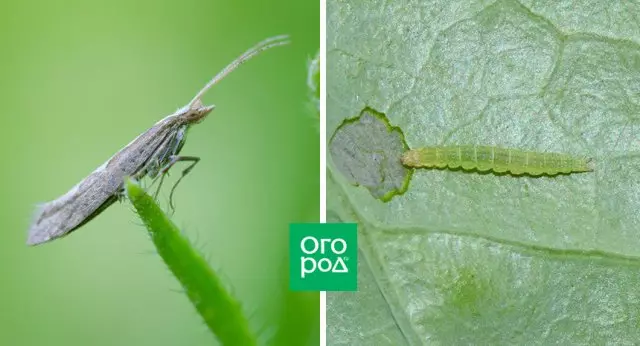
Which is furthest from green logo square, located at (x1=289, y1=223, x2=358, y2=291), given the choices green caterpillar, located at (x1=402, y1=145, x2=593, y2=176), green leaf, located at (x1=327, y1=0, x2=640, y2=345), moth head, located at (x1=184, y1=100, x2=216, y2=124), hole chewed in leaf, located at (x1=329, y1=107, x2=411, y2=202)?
moth head, located at (x1=184, y1=100, x2=216, y2=124)

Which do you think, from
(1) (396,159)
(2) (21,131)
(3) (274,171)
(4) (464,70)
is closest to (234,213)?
(3) (274,171)

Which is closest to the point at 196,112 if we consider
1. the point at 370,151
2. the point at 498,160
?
the point at 370,151

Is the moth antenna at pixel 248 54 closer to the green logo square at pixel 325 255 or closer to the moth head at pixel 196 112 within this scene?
the moth head at pixel 196 112

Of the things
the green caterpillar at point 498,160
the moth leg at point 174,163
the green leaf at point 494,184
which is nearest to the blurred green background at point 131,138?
the moth leg at point 174,163

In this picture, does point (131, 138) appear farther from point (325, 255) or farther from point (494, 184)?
point (494, 184)

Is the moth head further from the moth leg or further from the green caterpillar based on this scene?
the green caterpillar

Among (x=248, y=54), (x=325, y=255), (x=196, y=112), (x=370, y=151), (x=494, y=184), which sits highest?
(x=248, y=54)
